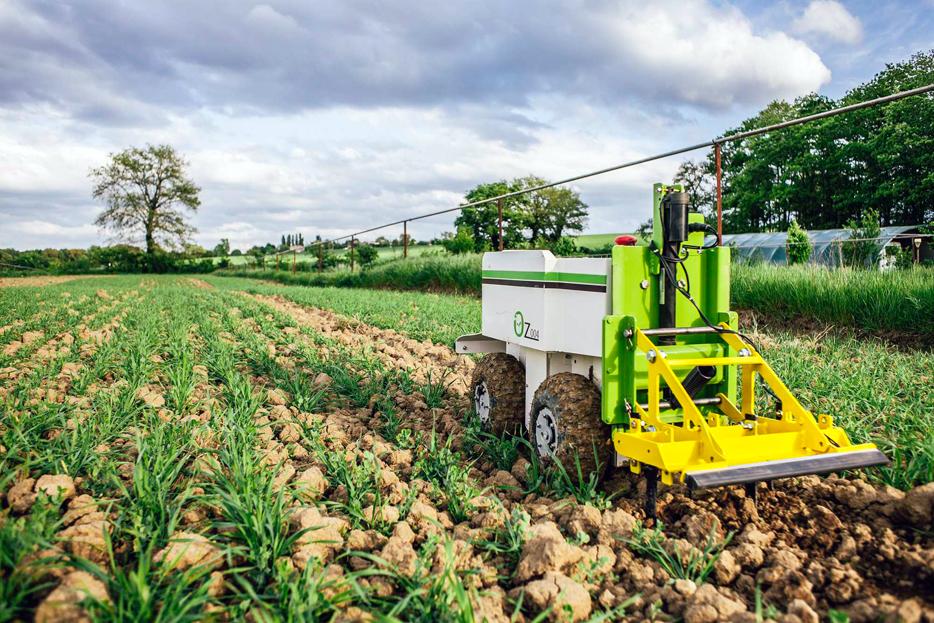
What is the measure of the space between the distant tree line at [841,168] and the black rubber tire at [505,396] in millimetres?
27184

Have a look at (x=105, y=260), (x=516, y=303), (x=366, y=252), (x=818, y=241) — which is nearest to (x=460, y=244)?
(x=366, y=252)

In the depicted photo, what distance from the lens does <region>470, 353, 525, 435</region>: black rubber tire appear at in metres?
4.27

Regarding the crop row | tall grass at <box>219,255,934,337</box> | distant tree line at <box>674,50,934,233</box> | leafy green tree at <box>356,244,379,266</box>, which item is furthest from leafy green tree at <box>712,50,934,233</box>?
the crop row

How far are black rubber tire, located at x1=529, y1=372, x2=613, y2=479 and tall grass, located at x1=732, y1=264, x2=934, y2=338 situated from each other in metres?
5.17

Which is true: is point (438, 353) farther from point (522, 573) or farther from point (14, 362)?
point (522, 573)

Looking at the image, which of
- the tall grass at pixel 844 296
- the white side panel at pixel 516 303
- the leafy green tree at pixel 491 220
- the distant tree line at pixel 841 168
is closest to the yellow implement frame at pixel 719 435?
the white side panel at pixel 516 303

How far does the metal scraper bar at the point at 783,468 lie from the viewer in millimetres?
2592

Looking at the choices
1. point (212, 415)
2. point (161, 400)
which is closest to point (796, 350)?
point (212, 415)

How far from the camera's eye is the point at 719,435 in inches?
118

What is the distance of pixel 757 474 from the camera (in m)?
2.65

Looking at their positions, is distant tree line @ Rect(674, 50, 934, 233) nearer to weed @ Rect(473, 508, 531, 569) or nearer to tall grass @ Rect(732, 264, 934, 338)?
tall grass @ Rect(732, 264, 934, 338)

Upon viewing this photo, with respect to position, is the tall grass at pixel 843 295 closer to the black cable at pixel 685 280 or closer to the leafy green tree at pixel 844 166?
the black cable at pixel 685 280

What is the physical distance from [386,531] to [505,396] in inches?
65.5

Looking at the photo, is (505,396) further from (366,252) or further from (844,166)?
(844,166)
